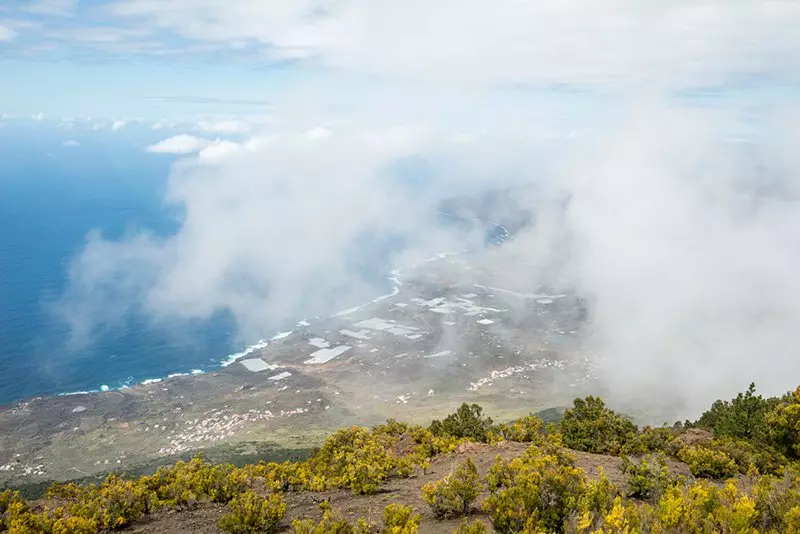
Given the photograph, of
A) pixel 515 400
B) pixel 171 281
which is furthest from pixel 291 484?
pixel 171 281

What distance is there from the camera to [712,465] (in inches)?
754

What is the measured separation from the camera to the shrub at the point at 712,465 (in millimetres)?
19031

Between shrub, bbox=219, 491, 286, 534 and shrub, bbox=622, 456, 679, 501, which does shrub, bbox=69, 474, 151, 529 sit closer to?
shrub, bbox=219, 491, 286, 534

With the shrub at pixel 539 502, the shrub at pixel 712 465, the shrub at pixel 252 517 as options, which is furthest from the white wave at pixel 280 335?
the shrub at pixel 539 502

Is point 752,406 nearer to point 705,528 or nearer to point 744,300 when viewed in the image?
point 705,528

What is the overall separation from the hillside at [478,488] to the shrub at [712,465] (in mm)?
38

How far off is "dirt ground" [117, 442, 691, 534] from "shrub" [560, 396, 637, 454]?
2146mm

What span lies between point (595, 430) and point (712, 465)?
231 inches

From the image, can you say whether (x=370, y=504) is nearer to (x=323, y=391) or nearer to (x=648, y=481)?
(x=648, y=481)

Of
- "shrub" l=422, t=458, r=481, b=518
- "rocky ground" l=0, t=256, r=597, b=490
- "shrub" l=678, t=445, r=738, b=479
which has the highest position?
"shrub" l=422, t=458, r=481, b=518

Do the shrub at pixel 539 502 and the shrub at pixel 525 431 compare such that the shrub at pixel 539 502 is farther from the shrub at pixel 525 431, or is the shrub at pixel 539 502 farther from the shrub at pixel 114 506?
the shrub at pixel 525 431

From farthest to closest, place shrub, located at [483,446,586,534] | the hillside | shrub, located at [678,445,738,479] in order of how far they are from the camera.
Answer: shrub, located at [678,445,738,479], shrub, located at [483,446,586,534], the hillside

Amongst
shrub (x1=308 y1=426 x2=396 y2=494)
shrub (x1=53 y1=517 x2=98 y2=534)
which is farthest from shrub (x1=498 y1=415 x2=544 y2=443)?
shrub (x1=53 y1=517 x2=98 y2=534)

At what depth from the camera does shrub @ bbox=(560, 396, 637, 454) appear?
77.0ft
